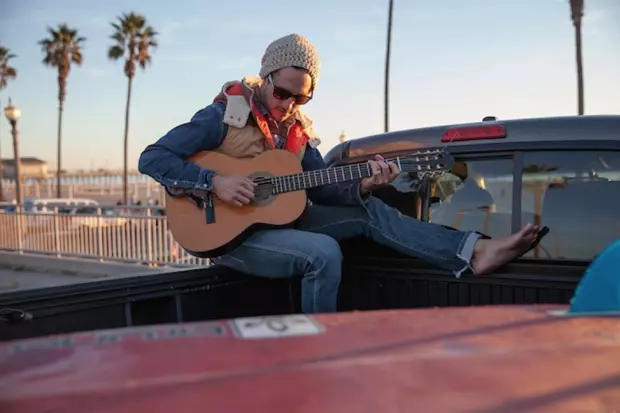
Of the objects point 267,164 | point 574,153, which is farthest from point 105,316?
point 574,153

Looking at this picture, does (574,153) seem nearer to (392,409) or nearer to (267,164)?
(267,164)

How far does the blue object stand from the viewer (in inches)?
56.7

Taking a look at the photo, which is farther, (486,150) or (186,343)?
(486,150)

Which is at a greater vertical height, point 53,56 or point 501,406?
point 53,56

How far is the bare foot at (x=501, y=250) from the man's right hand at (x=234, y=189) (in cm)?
106

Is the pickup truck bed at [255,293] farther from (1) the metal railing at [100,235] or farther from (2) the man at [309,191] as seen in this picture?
(1) the metal railing at [100,235]

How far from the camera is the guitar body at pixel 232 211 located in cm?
272

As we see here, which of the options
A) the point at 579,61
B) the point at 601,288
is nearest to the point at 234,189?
the point at 601,288

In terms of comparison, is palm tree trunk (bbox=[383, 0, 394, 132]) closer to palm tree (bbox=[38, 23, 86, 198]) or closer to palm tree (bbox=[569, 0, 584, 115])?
palm tree (bbox=[569, 0, 584, 115])

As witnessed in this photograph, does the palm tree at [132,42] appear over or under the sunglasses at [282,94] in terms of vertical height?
over

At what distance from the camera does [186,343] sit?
1183 mm

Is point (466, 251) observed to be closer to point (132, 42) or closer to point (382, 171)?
point (382, 171)

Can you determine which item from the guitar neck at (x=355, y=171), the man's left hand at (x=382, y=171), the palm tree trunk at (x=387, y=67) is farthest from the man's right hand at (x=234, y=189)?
the palm tree trunk at (x=387, y=67)

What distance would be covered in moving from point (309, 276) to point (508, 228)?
100cm
